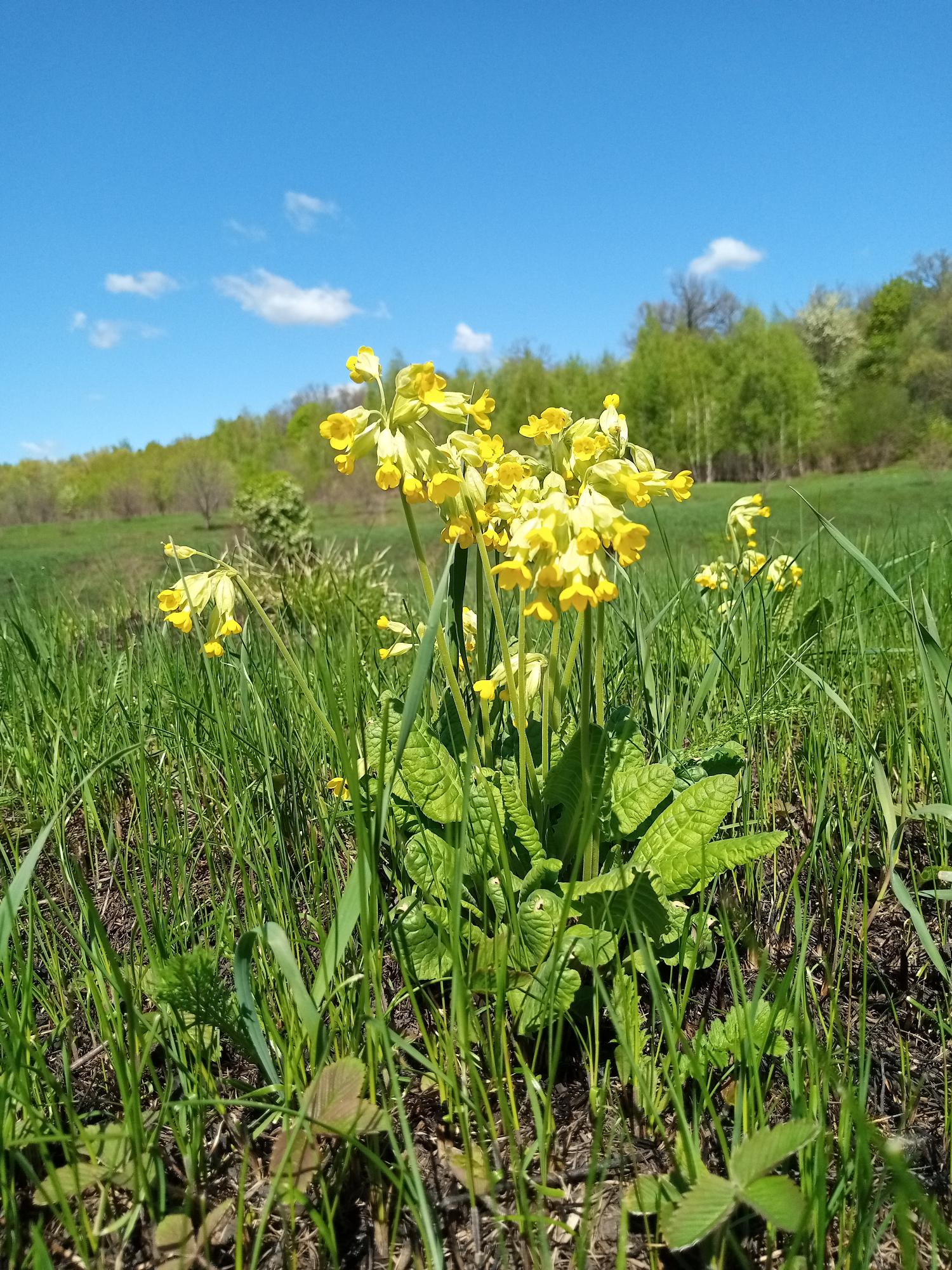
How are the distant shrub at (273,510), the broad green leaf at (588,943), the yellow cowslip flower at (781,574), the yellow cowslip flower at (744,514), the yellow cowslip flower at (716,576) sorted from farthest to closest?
the distant shrub at (273,510)
the yellow cowslip flower at (744,514)
the yellow cowslip flower at (716,576)
the yellow cowslip flower at (781,574)
the broad green leaf at (588,943)

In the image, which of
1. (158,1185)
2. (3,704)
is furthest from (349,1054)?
(3,704)

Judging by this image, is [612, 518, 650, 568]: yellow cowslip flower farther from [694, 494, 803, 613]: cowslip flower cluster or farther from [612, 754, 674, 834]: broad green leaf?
[694, 494, 803, 613]: cowslip flower cluster

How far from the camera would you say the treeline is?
32438 mm

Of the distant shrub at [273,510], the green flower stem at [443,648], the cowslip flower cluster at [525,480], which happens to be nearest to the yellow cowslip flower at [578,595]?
the cowslip flower cluster at [525,480]

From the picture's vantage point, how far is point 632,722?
48.0 inches

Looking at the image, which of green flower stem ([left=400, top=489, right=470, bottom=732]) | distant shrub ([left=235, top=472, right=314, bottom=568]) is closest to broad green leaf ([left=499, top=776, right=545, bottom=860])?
green flower stem ([left=400, top=489, right=470, bottom=732])

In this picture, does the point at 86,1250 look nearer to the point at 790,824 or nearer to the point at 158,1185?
the point at 158,1185

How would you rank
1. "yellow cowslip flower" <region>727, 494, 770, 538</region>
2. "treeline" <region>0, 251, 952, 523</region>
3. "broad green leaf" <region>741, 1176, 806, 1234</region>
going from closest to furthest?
"broad green leaf" <region>741, 1176, 806, 1234</region> → "yellow cowslip flower" <region>727, 494, 770, 538</region> → "treeline" <region>0, 251, 952, 523</region>

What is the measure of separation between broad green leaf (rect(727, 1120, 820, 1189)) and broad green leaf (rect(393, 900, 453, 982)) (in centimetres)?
47

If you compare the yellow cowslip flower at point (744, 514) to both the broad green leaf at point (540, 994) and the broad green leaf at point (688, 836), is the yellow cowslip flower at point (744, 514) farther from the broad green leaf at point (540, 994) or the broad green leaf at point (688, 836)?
the broad green leaf at point (540, 994)

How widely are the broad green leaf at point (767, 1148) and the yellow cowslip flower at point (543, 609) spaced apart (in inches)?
25.4

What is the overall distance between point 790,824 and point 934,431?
35513 millimetres

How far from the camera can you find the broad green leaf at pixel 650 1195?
873 mm

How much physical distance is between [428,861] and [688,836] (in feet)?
1.38
